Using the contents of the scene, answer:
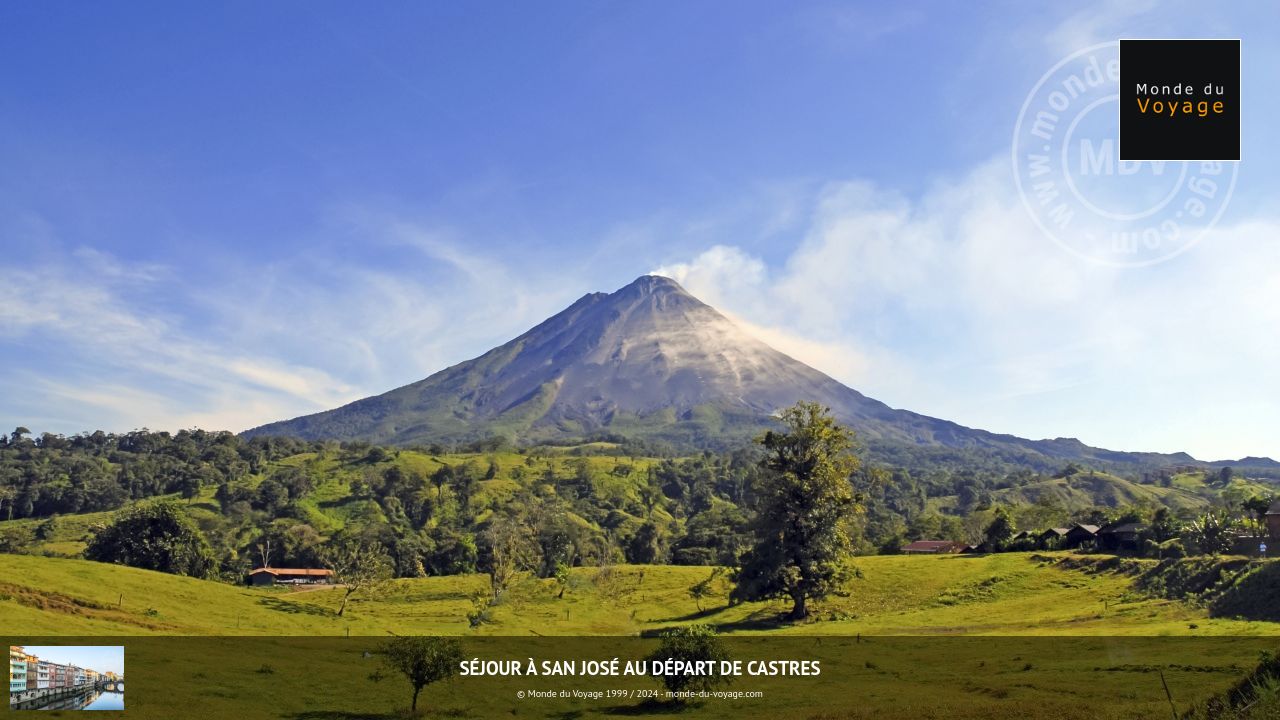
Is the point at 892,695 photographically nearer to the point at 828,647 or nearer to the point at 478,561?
the point at 828,647

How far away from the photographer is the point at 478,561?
116625 millimetres

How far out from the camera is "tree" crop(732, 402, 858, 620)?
65.2m

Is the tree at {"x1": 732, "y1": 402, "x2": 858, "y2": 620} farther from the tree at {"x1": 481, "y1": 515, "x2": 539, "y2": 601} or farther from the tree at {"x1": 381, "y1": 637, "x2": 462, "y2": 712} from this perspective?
the tree at {"x1": 381, "y1": 637, "x2": 462, "y2": 712}

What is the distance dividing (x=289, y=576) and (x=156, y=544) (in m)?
34.0

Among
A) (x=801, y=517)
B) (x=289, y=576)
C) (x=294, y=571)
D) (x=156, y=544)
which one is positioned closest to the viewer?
(x=801, y=517)

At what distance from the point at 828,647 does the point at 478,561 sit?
7623 centimetres

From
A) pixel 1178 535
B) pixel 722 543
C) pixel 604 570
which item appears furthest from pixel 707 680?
pixel 722 543

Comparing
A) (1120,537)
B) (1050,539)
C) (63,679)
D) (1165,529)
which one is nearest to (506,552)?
(1050,539)

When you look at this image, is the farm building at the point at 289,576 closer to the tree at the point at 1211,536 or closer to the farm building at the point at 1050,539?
the farm building at the point at 1050,539

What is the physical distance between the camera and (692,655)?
34.9m

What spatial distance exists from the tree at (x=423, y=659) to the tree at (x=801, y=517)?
3666 cm

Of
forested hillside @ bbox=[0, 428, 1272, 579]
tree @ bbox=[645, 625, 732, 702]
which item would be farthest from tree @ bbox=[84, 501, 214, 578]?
tree @ bbox=[645, 625, 732, 702]

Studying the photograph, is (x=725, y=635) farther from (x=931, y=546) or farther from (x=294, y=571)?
(x=931, y=546)

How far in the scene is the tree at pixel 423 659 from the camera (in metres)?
33.0
